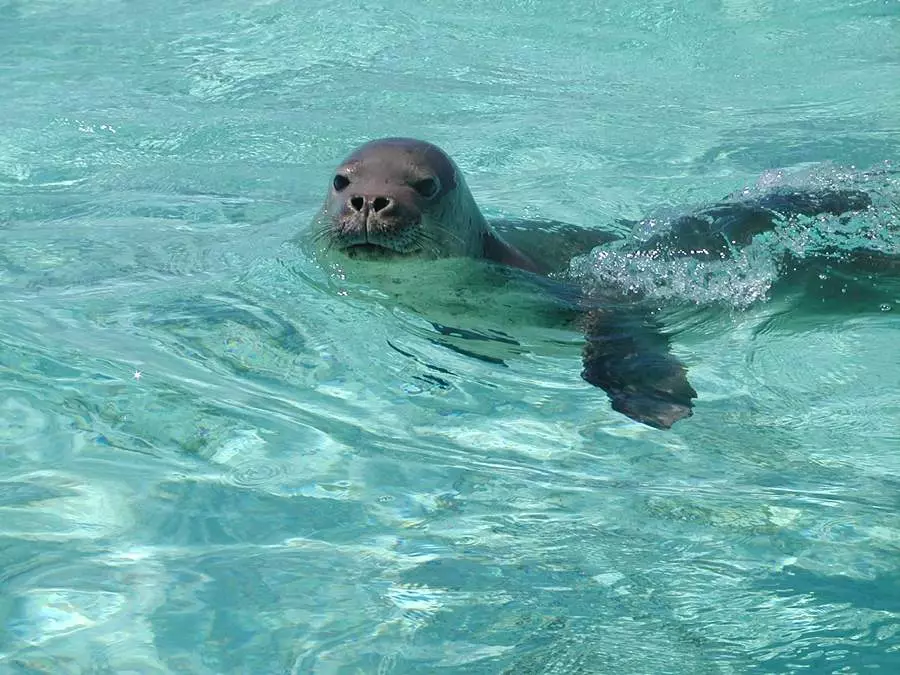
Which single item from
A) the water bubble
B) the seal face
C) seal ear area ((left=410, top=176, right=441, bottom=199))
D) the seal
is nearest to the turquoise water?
the water bubble

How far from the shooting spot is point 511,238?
6.42m

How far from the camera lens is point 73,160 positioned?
802 cm

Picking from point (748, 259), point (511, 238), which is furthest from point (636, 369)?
point (511, 238)

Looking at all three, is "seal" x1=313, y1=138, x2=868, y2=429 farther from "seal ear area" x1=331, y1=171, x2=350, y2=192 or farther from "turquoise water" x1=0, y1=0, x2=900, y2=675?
"turquoise water" x1=0, y1=0, x2=900, y2=675

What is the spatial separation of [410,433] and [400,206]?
1.33 meters

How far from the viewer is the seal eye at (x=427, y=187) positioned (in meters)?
5.44

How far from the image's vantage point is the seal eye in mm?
5441

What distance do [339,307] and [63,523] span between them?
2.00 m

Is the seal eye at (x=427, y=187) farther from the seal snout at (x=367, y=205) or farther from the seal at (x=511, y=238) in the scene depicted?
the seal snout at (x=367, y=205)

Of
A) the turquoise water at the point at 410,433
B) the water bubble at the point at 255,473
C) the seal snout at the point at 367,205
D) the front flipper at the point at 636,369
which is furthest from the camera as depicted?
the seal snout at the point at 367,205

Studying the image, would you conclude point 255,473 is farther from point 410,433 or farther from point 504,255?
point 504,255

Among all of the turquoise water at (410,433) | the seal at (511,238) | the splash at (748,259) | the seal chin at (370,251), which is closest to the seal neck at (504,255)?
the seal at (511,238)

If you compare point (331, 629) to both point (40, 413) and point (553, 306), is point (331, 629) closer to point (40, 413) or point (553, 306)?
point (40, 413)

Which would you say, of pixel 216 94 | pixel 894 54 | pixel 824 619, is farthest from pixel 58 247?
pixel 894 54
